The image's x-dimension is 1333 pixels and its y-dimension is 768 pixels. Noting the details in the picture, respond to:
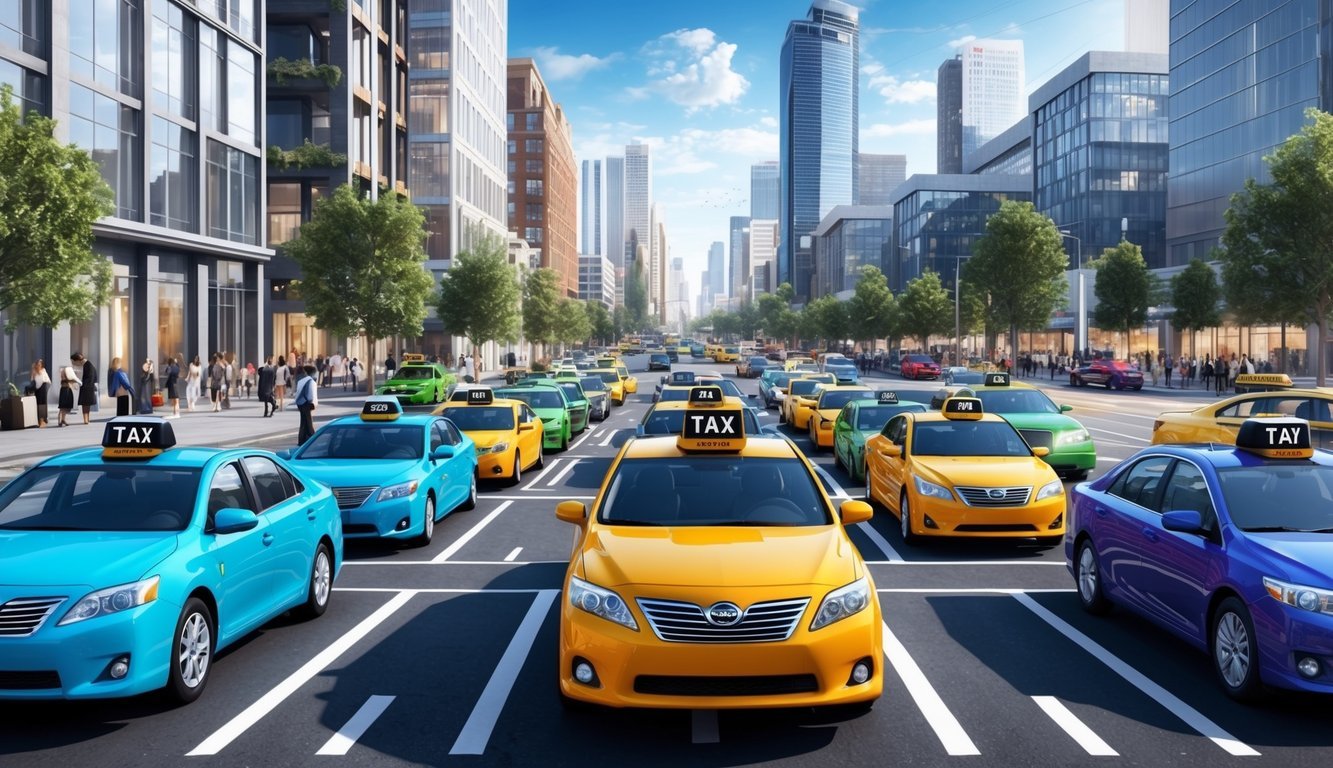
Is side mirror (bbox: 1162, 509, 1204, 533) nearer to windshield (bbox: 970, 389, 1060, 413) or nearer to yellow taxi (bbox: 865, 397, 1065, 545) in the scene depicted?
yellow taxi (bbox: 865, 397, 1065, 545)

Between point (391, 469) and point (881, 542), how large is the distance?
5.53 metres

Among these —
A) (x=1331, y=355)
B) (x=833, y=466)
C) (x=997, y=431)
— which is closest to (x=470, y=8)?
(x=1331, y=355)

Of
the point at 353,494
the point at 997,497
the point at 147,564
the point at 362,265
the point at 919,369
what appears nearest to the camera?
the point at 147,564

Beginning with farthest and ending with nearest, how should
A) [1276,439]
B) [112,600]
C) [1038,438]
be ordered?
1. [1038,438]
2. [1276,439]
3. [112,600]

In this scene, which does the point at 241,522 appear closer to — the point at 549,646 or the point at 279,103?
the point at 549,646

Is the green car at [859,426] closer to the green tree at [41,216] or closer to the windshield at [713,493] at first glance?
the windshield at [713,493]

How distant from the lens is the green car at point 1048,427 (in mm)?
16219

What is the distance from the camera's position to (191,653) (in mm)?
6180

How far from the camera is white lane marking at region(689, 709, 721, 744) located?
18.3ft

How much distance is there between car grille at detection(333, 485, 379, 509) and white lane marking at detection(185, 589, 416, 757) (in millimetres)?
2187

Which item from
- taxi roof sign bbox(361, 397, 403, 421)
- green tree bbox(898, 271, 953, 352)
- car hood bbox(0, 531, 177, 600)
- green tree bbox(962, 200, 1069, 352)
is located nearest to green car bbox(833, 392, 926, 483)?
taxi roof sign bbox(361, 397, 403, 421)

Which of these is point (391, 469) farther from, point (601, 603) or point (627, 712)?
point (601, 603)

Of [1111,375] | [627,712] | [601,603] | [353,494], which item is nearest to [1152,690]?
[627,712]

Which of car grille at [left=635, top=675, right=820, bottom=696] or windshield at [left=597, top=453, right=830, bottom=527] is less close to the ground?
windshield at [left=597, top=453, right=830, bottom=527]
